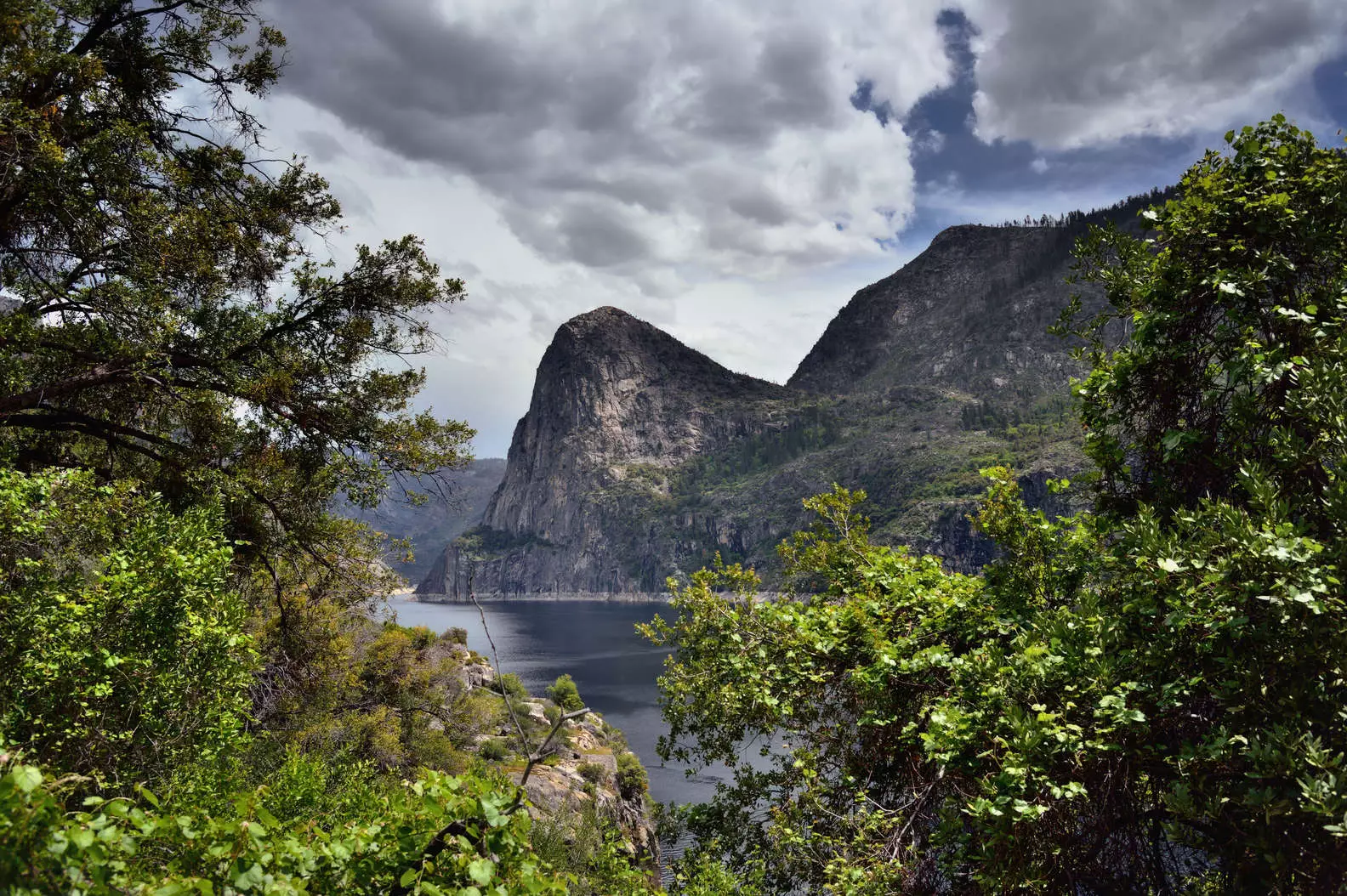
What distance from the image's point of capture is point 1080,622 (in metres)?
7.46

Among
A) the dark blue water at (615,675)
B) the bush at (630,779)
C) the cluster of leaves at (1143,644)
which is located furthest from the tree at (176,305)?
the bush at (630,779)

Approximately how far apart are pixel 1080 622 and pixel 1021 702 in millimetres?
1093

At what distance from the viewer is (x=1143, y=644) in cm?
664

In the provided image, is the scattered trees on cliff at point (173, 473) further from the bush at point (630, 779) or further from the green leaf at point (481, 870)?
the bush at point (630, 779)

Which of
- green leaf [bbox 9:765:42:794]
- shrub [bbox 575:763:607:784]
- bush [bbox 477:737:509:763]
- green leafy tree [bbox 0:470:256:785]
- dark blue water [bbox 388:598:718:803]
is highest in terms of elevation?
green leaf [bbox 9:765:42:794]

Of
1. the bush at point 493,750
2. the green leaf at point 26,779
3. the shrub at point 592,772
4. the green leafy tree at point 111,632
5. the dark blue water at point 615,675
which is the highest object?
the green leaf at point 26,779

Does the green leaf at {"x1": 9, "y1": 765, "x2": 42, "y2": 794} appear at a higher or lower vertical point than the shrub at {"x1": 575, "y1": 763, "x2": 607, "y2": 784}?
higher

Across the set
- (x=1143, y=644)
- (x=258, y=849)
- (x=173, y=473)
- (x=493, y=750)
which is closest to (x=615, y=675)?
(x=493, y=750)

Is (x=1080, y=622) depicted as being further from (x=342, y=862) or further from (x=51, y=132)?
(x=51, y=132)

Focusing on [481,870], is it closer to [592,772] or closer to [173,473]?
[173,473]

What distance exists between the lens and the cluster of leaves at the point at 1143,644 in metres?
5.27

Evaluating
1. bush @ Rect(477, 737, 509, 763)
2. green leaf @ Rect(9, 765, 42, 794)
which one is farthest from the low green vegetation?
bush @ Rect(477, 737, 509, 763)

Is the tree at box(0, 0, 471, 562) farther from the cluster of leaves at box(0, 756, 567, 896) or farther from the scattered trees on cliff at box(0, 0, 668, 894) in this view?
the cluster of leaves at box(0, 756, 567, 896)

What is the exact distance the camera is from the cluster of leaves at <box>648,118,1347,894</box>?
527cm
